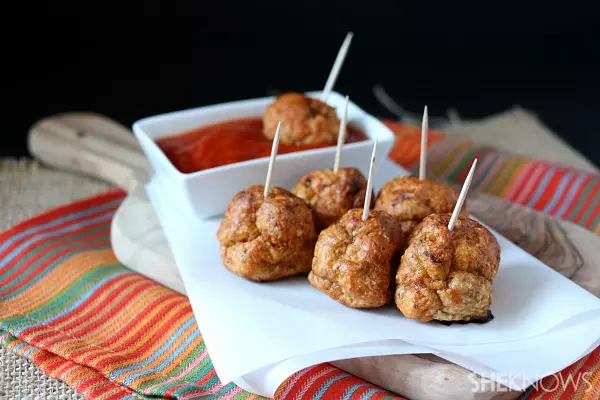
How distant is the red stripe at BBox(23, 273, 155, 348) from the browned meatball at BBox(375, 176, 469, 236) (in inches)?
52.5

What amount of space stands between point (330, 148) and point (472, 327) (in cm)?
138

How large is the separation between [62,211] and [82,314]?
1060mm

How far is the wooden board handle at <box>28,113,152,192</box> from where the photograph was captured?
4.98 m

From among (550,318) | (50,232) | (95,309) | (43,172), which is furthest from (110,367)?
(43,172)

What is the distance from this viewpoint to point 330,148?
3.91 m

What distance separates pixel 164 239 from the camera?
12.8ft

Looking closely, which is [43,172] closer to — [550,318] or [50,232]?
[50,232]

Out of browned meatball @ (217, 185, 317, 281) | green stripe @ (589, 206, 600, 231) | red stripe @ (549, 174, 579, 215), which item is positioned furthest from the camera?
red stripe @ (549, 174, 579, 215)

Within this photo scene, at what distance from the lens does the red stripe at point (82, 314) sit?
3.24 meters

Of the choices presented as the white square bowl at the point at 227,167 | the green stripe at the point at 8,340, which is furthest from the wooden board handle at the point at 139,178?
the green stripe at the point at 8,340

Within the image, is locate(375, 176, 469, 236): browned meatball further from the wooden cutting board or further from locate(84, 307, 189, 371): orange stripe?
locate(84, 307, 189, 371): orange stripe

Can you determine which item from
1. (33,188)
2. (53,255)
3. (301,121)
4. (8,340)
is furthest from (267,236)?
(33,188)

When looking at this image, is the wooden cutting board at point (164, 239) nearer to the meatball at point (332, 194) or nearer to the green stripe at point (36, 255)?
the green stripe at point (36, 255)

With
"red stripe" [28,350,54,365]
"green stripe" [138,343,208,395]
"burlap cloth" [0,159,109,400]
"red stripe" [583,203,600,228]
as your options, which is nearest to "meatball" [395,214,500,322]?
"green stripe" [138,343,208,395]
